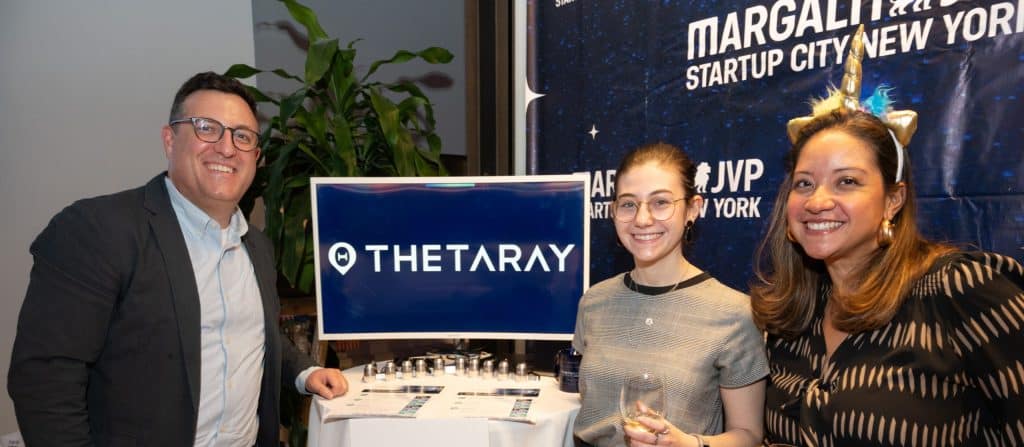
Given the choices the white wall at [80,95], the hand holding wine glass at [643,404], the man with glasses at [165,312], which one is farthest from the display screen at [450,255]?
Answer: the white wall at [80,95]

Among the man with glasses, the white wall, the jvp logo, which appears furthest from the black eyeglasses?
the white wall

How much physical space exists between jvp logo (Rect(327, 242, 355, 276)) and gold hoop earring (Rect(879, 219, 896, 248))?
1.79 m

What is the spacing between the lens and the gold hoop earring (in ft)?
4.68

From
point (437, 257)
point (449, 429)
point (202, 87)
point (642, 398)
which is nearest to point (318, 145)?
point (437, 257)

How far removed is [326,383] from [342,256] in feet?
1.64

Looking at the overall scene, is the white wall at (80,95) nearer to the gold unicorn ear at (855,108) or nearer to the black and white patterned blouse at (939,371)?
the gold unicorn ear at (855,108)

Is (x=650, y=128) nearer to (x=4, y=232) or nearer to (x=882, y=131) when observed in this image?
(x=882, y=131)

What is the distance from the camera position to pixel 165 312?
1.66 metres

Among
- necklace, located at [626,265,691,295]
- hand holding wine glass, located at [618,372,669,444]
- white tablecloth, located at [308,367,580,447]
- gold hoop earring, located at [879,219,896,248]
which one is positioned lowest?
white tablecloth, located at [308,367,580,447]

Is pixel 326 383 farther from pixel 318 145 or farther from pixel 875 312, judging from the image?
pixel 875 312

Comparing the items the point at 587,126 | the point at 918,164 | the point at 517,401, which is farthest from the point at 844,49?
the point at 517,401

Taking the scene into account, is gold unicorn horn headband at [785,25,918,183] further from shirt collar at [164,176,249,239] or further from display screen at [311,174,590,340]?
shirt collar at [164,176,249,239]

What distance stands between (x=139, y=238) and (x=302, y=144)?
1.28 metres

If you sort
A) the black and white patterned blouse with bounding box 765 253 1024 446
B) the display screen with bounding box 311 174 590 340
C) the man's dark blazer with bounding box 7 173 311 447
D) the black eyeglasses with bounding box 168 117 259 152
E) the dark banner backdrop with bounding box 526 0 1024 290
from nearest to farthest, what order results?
the black and white patterned blouse with bounding box 765 253 1024 446 → the man's dark blazer with bounding box 7 173 311 447 → the black eyeglasses with bounding box 168 117 259 152 → the dark banner backdrop with bounding box 526 0 1024 290 → the display screen with bounding box 311 174 590 340
